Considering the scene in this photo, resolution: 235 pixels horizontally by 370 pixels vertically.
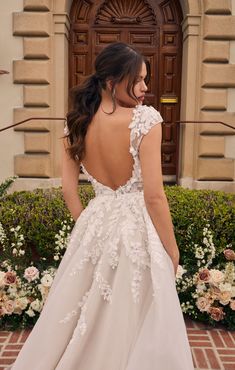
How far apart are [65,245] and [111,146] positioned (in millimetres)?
2528

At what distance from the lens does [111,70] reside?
2445 mm

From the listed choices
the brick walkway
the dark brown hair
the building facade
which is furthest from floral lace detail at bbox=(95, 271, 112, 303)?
the building facade

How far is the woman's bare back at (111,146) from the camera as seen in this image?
2.44 meters

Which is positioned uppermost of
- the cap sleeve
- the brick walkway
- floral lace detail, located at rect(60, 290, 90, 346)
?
the cap sleeve

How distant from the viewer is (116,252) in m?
2.56

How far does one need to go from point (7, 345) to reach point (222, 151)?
5.26 metres

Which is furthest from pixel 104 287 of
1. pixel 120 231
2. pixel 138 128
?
pixel 138 128

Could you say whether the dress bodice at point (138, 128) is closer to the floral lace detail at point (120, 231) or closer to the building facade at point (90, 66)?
the floral lace detail at point (120, 231)

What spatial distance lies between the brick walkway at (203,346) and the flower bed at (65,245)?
0.36ft

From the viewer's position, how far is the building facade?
7.72m

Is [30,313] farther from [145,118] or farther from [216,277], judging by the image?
[145,118]

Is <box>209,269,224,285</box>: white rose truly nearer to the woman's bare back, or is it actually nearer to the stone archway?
the woman's bare back

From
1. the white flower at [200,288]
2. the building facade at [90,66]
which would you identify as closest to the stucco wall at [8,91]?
the building facade at [90,66]

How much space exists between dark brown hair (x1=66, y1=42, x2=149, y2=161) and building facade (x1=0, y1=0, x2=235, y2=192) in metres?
5.39
